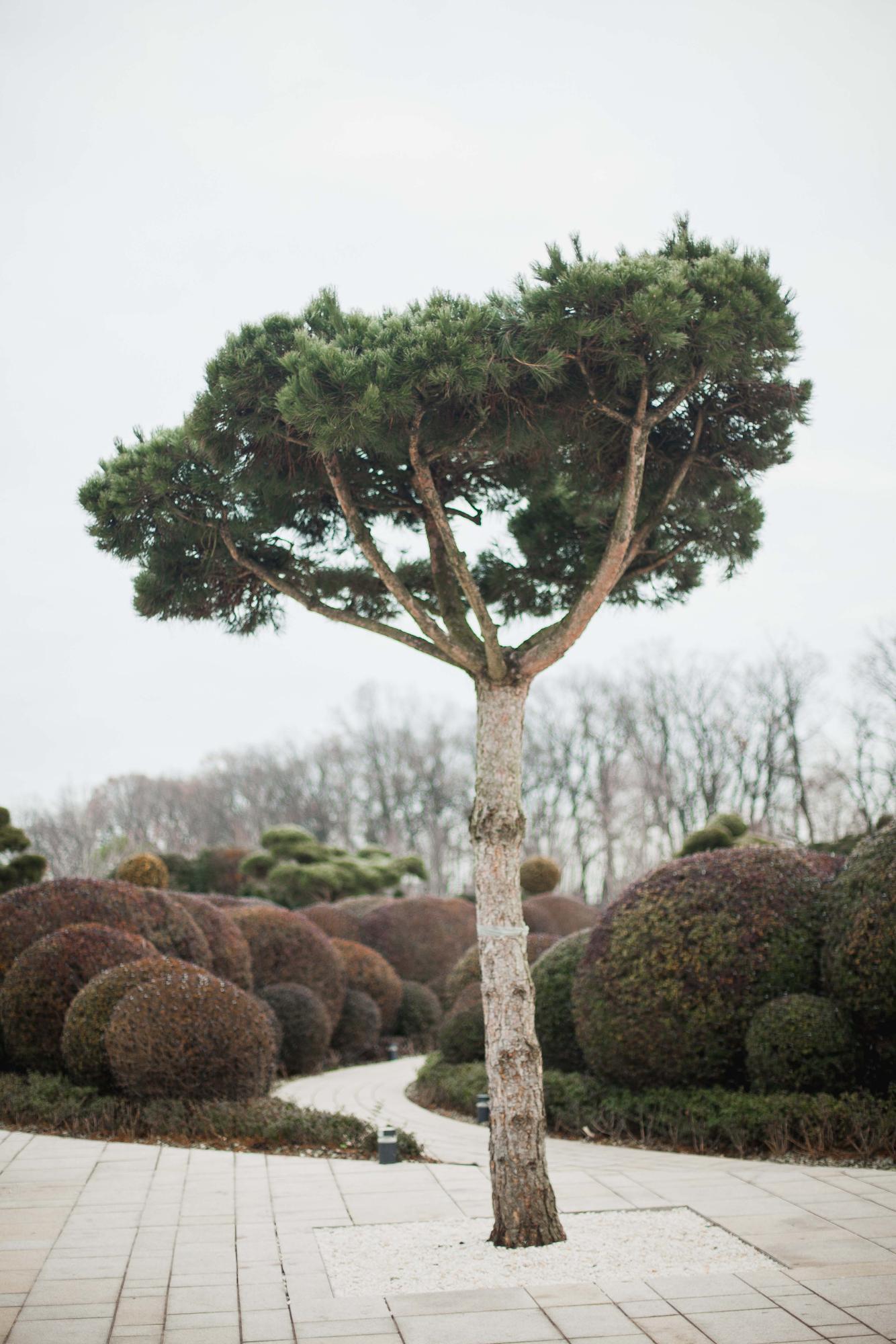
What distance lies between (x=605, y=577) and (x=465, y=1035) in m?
7.16

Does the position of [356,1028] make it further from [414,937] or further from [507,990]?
[507,990]

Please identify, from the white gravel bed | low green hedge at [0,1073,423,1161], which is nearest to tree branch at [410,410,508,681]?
the white gravel bed

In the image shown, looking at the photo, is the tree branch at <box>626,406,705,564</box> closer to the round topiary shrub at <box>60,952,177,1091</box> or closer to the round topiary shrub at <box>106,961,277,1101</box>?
the round topiary shrub at <box>106,961,277,1101</box>

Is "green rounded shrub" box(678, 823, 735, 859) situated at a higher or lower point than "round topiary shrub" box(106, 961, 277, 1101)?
higher

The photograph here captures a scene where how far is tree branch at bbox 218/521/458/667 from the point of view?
5402mm

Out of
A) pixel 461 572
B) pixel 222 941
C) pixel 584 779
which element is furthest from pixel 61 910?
pixel 584 779

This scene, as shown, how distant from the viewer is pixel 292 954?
507 inches

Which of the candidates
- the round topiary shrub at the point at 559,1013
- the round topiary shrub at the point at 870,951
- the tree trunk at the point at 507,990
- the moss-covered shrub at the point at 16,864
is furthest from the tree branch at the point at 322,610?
the moss-covered shrub at the point at 16,864

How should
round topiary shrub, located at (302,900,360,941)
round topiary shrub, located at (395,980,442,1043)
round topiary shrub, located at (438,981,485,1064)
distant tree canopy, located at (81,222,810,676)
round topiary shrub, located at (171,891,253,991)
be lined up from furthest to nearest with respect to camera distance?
round topiary shrub, located at (302,900,360,941), round topiary shrub, located at (395,980,442,1043), round topiary shrub, located at (171,891,253,991), round topiary shrub, located at (438,981,485,1064), distant tree canopy, located at (81,222,810,676)

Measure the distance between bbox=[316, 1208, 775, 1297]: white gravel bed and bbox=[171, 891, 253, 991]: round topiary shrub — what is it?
251 inches

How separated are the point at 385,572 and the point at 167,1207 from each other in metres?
3.73

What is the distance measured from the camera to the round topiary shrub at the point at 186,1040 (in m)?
7.78

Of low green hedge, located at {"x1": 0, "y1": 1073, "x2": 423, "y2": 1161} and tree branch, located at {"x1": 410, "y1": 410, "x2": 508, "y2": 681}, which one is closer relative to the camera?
tree branch, located at {"x1": 410, "y1": 410, "x2": 508, "y2": 681}

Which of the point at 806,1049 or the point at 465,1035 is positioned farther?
the point at 465,1035
